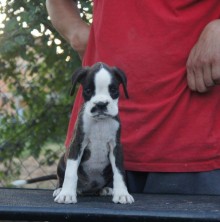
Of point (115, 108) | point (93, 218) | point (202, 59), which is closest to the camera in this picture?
point (93, 218)

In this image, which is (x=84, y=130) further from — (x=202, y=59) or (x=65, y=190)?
(x=202, y=59)

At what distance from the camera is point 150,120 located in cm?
202

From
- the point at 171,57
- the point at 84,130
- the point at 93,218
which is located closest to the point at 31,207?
the point at 93,218

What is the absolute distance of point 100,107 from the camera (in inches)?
70.1

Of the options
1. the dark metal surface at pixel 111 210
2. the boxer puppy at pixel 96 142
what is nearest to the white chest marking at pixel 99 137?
the boxer puppy at pixel 96 142

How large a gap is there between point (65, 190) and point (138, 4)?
2.06 ft

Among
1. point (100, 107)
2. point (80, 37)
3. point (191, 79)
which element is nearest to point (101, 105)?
point (100, 107)

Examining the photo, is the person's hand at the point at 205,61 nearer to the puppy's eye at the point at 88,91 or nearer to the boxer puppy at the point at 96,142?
the boxer puppy at the point at 96,142

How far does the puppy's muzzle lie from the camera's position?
69.7 inches

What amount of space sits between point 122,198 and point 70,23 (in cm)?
81

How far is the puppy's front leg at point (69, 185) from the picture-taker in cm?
179

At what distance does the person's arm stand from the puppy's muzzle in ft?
1.82

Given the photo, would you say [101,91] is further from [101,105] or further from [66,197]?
[66,197]

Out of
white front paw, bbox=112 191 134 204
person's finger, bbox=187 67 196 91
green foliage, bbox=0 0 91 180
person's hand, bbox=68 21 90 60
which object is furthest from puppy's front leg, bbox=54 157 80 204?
green foliage, bbox=0 0 91 180
